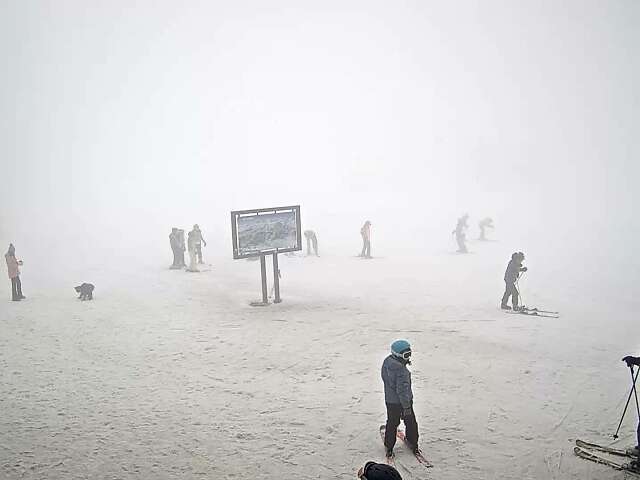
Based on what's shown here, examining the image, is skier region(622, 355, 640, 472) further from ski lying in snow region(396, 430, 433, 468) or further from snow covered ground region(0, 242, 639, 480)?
ski lying in snow region(396, 430, 433, 468)

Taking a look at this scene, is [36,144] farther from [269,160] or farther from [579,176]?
[579,176]

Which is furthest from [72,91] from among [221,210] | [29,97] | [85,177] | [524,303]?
[524,303]

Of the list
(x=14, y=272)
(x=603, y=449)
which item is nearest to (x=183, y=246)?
(x=14, y=272)

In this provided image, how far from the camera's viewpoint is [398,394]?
8203 mm

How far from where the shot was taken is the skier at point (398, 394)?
8.16m

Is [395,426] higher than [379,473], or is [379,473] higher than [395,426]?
[379,473]

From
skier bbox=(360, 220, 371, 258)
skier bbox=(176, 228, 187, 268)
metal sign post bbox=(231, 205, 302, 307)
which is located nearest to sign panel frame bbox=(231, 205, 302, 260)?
metal sign post bbox=(231, 205, 302, 307)

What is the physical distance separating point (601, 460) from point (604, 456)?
0.21m

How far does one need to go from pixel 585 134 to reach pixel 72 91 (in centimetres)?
13212

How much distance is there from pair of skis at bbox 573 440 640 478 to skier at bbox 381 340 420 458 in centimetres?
243

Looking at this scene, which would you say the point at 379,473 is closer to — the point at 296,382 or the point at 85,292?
the point at 296,382

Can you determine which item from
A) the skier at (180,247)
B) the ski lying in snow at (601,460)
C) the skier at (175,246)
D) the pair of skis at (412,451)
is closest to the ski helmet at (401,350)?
the pair of skis at (412,451)

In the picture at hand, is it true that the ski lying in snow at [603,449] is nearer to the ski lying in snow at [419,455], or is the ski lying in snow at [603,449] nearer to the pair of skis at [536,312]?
the ski lying in snow at [419,455]

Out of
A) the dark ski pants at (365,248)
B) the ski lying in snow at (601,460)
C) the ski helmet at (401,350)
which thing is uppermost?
the dark ski pants at (365,248)
